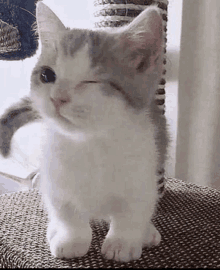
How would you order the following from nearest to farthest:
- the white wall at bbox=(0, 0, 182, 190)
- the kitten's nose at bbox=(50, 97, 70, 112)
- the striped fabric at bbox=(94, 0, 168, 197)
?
1. the kitten's nose at bbox=(50, 97, 70, 112)
2. the striped fabric at bbox=(94, 0, 168, 197)
3. the white wall at bbox=(0, 0, 182, 190)

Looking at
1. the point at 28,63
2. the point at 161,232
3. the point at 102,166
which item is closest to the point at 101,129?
the point at 102,166

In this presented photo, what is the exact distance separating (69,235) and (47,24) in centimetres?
38

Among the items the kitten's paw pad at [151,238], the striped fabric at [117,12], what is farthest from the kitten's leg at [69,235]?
the striped fabric at [117,12]

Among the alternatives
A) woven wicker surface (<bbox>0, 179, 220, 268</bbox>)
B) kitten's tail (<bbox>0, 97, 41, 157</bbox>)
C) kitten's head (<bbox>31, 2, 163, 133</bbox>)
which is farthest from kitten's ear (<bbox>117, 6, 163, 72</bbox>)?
woven wicker surface (<bbox>0, 179, 220, 268</bbox>)

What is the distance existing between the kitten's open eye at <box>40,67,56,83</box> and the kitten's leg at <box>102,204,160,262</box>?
266 millimetres

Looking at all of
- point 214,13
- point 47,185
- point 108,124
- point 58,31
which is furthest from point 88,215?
point 214,13

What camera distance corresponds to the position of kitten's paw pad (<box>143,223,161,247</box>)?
0.56 m

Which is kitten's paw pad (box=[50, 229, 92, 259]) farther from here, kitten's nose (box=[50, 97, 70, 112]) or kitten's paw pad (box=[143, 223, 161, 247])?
kitten's nose (box=[50, 97, 70, 112])

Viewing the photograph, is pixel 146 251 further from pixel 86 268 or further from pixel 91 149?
pixel 91 149

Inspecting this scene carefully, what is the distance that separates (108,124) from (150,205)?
191mm

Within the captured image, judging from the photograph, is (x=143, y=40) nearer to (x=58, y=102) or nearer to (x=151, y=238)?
(x=58, y=102)

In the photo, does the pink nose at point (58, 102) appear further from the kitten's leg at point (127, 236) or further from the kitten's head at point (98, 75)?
the kitten's leg at point (127, 236)

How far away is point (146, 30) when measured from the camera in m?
0.44

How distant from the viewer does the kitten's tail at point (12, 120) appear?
22.6 inches
